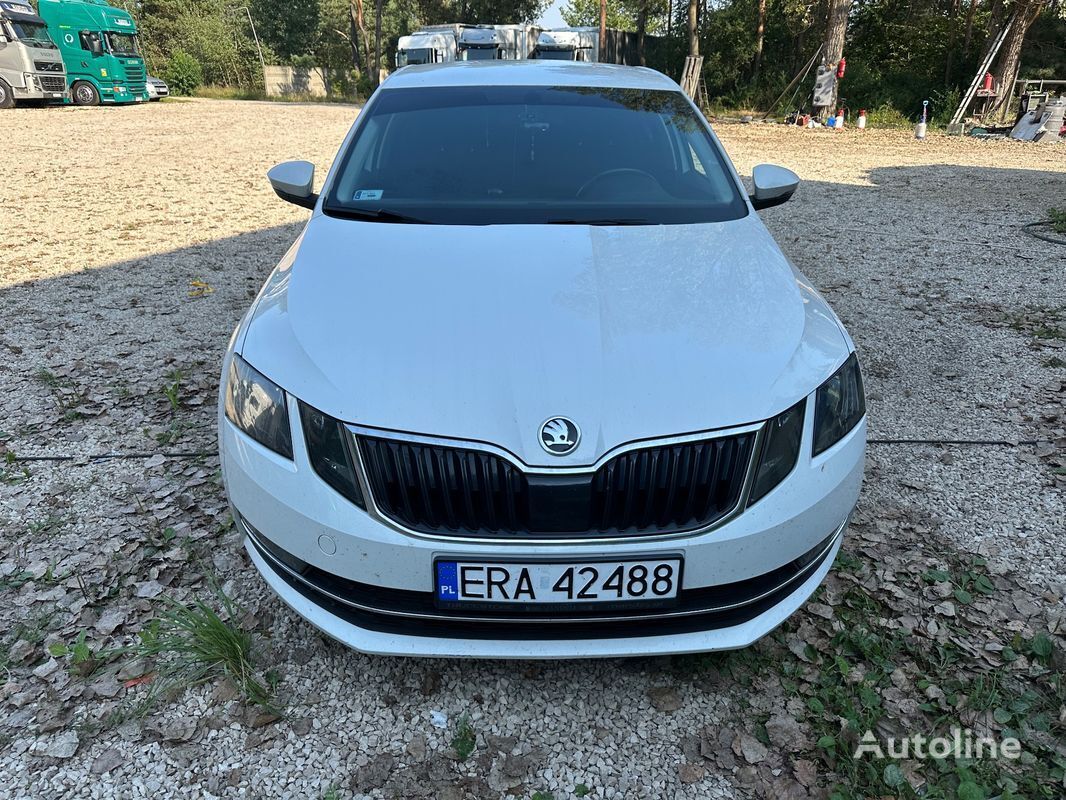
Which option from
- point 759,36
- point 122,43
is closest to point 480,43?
point 759,36

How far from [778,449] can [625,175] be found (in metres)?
1.54

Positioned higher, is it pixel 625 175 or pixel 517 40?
pixel 517 40

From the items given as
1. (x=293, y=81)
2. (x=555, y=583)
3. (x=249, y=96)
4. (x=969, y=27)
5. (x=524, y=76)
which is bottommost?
(x=249, y=96)

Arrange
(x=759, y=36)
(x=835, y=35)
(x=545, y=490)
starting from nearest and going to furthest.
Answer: (x=545, y=490), (x=835, y=35), (x=759, y=36)

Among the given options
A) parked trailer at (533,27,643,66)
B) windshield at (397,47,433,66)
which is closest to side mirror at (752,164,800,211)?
parked trailer at (533,27,643,66)

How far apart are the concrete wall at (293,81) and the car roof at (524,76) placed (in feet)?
127

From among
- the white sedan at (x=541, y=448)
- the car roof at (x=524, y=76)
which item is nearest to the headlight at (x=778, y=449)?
the white sedan at (x=541, y=448)

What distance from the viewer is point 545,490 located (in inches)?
64.2

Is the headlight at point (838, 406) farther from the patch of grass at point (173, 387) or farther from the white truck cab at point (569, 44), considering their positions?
the white truck cab at point (569, 44)

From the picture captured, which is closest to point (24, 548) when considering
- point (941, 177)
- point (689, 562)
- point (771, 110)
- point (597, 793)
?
point (597, 793)

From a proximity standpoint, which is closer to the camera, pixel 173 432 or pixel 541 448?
pixel 541 448

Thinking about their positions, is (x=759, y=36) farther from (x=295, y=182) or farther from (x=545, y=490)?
(x=545, y=490)

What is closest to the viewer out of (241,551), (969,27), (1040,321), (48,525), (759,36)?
(241,551)

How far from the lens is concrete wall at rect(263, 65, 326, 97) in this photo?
125ft
